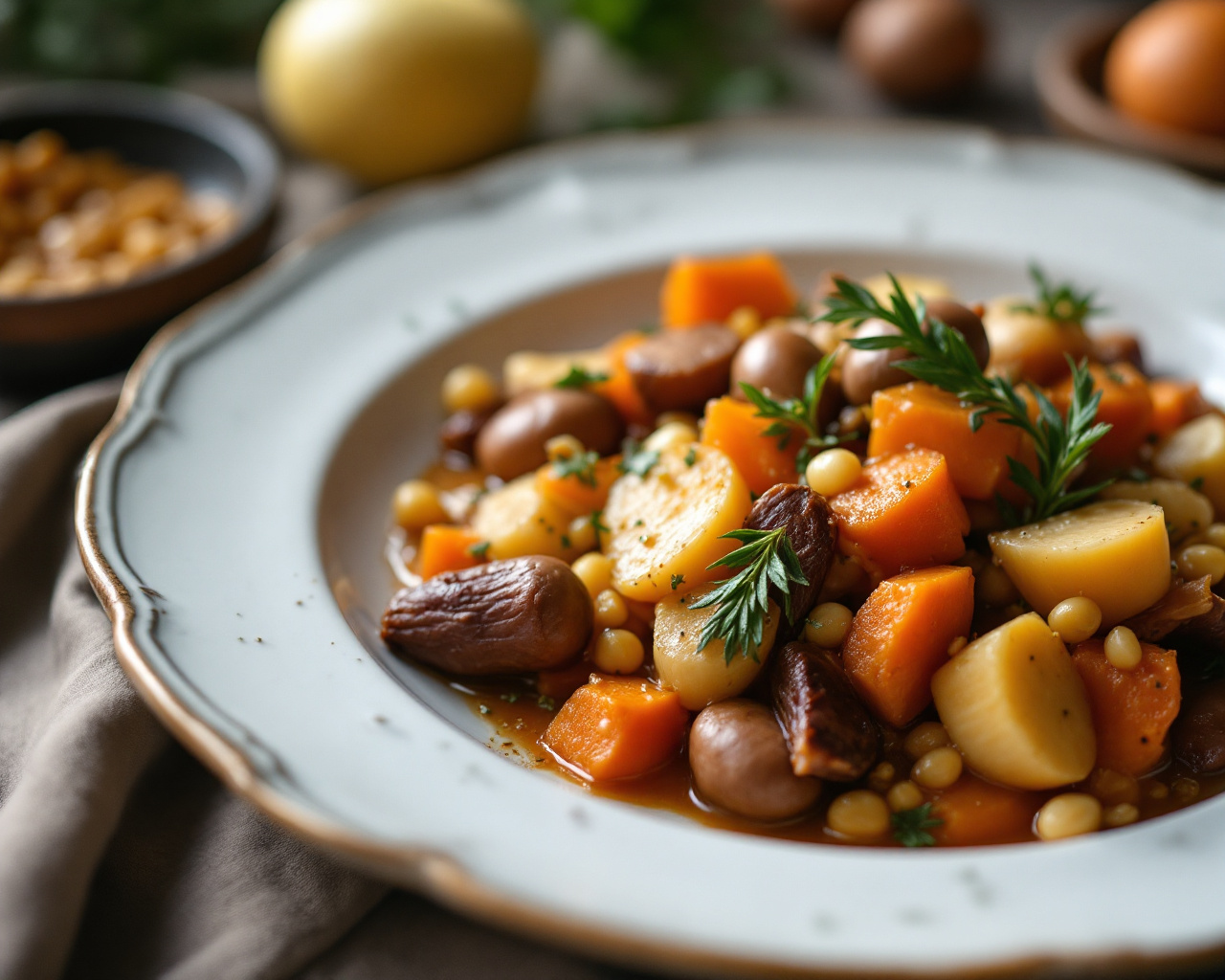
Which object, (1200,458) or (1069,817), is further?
(1200,458)

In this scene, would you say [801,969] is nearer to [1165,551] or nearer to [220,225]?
[1165,551]

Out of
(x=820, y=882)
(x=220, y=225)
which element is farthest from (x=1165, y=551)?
(x=220, y=225)

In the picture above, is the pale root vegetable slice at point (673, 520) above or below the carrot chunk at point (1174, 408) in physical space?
below

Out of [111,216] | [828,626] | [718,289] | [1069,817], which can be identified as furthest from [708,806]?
[111,216]

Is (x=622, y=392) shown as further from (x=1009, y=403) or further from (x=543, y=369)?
(x=1009, y=403)

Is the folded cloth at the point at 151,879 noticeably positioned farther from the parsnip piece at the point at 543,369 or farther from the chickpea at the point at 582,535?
the parsnip piece at the point at 543,369

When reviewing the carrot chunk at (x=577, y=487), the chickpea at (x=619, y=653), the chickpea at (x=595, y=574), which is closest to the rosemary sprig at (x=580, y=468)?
the carrot chunk at (x=577, y=487)
